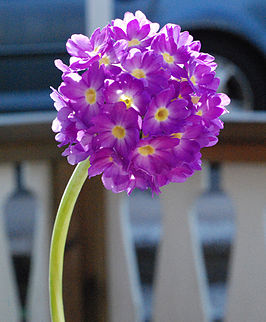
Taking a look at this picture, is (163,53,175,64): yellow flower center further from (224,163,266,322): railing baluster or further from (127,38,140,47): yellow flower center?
(224,163,266,322): railing baluster

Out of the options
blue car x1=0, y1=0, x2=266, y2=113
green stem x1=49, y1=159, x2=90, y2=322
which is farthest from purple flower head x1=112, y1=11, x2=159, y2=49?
blue car x1=0, y1=0, x2=266, y2=113

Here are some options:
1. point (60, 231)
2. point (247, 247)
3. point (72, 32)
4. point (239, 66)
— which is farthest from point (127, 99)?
point (239, 66)

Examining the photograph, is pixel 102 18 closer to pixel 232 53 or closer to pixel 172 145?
pixel 232 53

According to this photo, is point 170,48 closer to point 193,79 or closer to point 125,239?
point 193,79

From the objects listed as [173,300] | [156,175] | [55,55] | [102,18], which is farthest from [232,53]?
[156,175]

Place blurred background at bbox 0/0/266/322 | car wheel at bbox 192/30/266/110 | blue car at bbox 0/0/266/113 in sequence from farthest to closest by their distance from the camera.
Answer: car wheel at bbox 192/30/266/110 → blue car at bbox 0/0/266/113 → blurred background at bbox 0/0/266/322

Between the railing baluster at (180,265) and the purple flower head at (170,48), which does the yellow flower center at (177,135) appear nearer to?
the purple flower head at (170,48)
